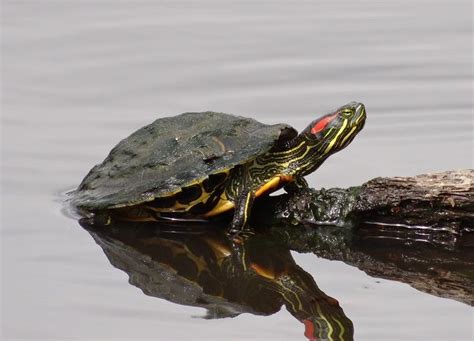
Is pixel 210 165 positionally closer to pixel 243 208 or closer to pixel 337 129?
pixel 243 208

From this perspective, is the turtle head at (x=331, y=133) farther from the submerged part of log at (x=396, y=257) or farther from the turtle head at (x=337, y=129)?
the submerged part of log at (x=396, y=257)

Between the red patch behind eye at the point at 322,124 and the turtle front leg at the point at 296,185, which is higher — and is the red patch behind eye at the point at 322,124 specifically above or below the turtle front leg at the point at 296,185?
above

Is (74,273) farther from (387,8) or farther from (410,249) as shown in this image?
(387,8)

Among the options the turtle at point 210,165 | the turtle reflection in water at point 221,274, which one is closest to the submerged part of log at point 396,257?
the turtle reflection in water at point 221,274

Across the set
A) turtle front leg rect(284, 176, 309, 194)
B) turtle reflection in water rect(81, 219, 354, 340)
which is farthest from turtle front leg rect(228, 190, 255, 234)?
turtle front leg rect(284, 176, 309, 194)

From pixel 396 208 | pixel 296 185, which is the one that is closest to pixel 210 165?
pixel 296 185

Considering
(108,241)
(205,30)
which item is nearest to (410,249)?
(108,241)
